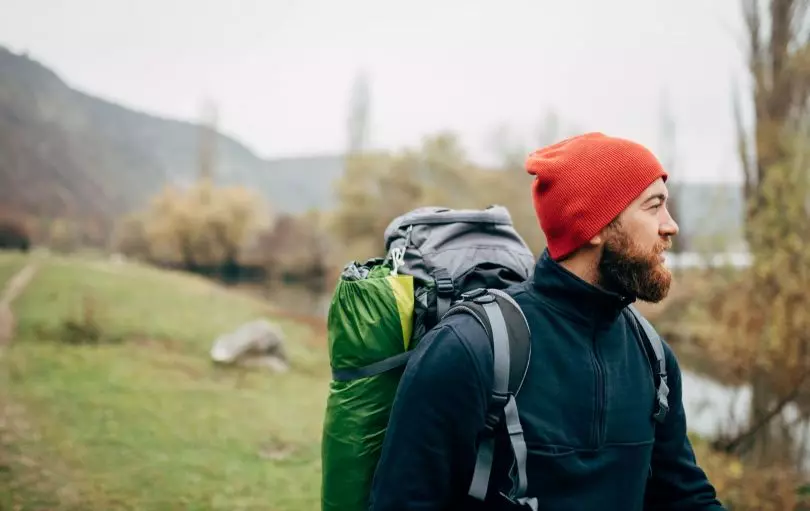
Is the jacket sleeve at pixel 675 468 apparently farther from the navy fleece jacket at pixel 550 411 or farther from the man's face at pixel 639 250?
the man's face at pixel 639 250

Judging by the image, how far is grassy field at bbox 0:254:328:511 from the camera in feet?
13.3

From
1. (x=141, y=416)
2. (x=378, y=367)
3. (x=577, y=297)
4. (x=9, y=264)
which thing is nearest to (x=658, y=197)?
(x=577, y=297)

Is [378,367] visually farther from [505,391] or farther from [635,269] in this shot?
[635,269]

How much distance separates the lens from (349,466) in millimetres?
1570

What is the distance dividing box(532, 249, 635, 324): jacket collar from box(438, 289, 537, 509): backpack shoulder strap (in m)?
0.14

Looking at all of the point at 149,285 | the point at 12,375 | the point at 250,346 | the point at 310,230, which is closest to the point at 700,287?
the point at 250,346

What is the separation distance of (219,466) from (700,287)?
15.4 ft

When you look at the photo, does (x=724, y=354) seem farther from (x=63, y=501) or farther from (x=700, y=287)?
(x=63, y=501)

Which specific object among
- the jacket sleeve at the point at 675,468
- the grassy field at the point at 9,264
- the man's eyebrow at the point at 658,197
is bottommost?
the grassy field at the point at 9,264

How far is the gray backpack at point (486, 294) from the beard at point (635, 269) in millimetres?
244

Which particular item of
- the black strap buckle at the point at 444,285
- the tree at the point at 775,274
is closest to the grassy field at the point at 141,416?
the black strap buckle at the point at 444,285

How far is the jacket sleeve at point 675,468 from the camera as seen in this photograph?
1707 millimetres

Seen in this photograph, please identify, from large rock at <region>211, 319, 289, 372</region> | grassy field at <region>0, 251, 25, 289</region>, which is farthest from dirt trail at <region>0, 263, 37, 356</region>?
large rock at <region>211, 319, 289, 372</region>

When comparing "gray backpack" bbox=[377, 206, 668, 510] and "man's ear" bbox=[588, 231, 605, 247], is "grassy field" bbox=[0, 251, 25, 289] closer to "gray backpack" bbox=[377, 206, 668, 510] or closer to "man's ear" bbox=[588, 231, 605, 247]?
"gray backpack" bbox=[377, 206, 668, 510]
